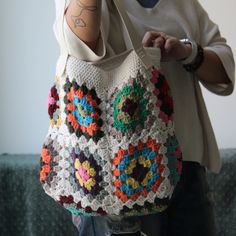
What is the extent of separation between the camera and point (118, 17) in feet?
1.99

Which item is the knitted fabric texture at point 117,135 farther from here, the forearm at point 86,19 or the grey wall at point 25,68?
the grey wall at point 25,68

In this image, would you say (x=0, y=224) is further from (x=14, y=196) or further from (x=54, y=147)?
(x=54, y=147)

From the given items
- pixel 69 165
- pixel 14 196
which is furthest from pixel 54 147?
pixel 14 196

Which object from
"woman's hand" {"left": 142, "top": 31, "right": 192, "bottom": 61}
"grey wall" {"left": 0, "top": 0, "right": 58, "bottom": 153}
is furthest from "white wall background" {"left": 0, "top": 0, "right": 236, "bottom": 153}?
"woman's hand" {"left": 142, "top": 31, "right": 192, "bottom": 61}

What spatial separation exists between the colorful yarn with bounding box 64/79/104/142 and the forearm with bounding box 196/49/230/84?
Answer: 20 cm

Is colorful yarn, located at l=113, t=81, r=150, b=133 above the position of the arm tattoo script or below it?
below

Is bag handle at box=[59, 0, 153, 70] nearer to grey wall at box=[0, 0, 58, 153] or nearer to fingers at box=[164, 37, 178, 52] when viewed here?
fingers at box=[164, 37, 178, 52]

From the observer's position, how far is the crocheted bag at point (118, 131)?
1.87 feet

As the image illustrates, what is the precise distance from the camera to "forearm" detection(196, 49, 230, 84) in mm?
692

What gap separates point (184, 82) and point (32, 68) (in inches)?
34.5

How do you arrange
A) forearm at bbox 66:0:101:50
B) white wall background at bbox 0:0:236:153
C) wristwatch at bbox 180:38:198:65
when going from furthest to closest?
white wall background at bbox 0:0:236:153 → wristwatch at bbox 180:38:198:65 → forearm at bbox 66:0:101:50

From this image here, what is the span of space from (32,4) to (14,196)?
0.62m

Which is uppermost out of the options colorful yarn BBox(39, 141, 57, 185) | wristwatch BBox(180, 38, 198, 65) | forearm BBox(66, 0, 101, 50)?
forearm BBox(66, 0, 101, 50)

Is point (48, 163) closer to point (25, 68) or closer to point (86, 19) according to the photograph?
point (86, 19)
